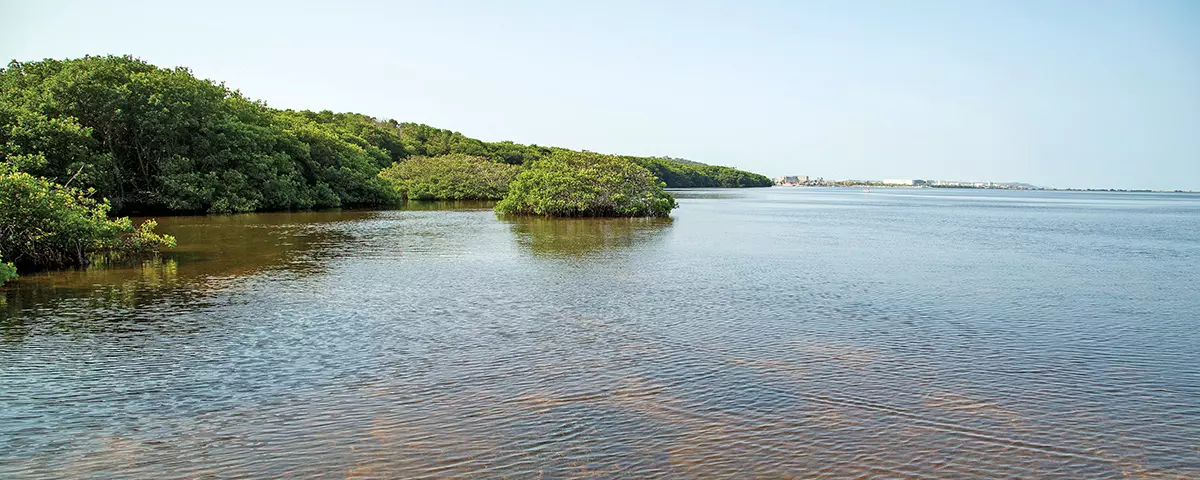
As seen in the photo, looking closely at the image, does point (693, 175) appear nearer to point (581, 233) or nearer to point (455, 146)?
point (455, 146)

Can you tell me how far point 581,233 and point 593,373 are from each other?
21802 mm

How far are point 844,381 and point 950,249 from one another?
19.4 metres

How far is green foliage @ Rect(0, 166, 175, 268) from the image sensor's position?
15269 mm

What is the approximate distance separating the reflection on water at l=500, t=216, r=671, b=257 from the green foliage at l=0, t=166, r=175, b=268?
1132cm

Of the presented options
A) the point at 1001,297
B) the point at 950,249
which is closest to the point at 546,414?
the point at 1001,297

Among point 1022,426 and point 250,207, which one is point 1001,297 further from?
point 250,207

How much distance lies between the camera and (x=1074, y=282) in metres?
17.0

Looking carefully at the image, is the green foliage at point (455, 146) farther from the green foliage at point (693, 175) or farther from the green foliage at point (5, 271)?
the green foliage at point (5, 271)

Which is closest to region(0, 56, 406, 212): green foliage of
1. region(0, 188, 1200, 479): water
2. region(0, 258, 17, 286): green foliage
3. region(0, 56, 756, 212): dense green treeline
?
region(0, 56, 756, 212): dense green treeline

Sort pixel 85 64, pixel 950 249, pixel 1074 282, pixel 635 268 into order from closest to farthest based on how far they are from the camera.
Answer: pixel 1074 282
pixel 635 268
pixel 950 249
pixel 85 64

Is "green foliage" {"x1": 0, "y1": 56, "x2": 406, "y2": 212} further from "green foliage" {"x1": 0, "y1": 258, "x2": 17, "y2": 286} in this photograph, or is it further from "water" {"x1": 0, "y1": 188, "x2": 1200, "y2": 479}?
"water" {"x1": 0, "y1": 188, "x2": 1200, "y2": 479}

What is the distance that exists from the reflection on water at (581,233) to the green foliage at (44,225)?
11322mm

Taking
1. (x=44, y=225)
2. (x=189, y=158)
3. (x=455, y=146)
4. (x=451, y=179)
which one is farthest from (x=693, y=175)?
(x=44, y=225)

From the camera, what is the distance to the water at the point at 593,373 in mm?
6234
